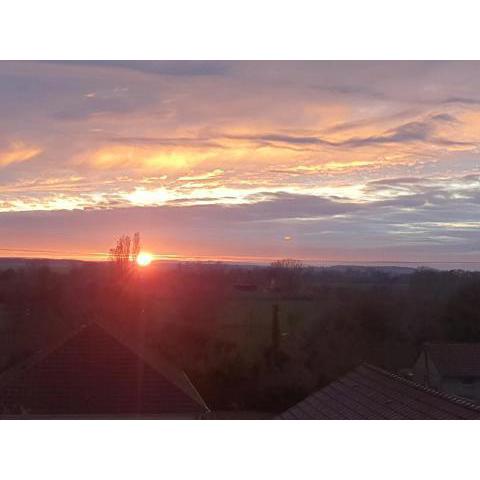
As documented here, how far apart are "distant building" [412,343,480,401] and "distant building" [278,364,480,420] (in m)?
6.11

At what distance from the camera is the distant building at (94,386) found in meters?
5.41

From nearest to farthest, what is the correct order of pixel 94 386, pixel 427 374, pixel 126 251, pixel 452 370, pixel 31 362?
pixel 94 386, pixel 31 362, pixel 126 251, pixel 452 370, pixel 427 374

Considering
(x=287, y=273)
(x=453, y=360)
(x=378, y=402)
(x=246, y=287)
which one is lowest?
(x=378, y=402)

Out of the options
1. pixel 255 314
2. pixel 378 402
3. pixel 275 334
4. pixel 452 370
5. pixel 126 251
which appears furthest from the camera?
pixel 255 314

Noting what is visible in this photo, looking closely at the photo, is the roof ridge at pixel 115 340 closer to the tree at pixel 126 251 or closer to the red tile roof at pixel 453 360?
the tree at pixel 126 251

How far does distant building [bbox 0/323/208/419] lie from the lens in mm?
5406

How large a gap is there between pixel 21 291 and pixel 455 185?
6669 mm

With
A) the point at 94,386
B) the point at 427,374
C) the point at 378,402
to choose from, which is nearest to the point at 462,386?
the point at 427,374

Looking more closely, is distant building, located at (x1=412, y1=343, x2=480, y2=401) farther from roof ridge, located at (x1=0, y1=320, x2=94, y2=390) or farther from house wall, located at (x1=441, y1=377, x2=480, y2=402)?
roof ridge, located at (x1=0, y1=320, x2=94, y2=390)

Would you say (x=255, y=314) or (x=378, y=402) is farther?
(x=255, y=314)

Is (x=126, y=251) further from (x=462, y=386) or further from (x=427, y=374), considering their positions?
(x=462, y=386)

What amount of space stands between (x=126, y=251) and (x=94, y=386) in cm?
294

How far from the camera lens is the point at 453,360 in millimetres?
9297

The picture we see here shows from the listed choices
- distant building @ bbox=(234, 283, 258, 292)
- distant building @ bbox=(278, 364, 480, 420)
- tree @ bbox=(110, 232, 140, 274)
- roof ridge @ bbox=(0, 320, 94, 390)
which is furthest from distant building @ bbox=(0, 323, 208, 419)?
distant building @ bbox=(234, 283, 258, 292)
